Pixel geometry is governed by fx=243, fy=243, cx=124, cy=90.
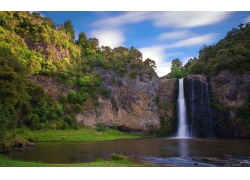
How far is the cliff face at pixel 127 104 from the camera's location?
80.1 ft

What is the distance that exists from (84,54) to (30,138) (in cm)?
1613

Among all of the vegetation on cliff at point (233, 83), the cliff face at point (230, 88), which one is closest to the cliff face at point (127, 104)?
the vegetation on cliff at point (233, 83)

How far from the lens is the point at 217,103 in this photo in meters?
23.7

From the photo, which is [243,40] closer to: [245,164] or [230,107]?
[230,107]

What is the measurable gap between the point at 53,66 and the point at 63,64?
4.53 ft

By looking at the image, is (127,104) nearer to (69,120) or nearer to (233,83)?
(69,120)

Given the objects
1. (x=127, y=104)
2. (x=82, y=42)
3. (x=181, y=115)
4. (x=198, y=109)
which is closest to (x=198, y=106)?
(x=198, y=109)

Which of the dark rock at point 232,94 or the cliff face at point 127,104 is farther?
the cliff face at point 127,104

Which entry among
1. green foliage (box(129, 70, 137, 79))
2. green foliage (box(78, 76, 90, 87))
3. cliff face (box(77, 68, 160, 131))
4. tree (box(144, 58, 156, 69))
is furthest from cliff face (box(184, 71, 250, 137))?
green foliage (box(78, 76, 90, 87))

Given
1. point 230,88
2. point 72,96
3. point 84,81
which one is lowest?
point 72,96

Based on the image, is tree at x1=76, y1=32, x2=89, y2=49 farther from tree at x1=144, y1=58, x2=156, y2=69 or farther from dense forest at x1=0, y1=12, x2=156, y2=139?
tree at x1=144, y1=58, x2=156, y2=69

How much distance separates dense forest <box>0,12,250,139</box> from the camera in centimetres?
2144

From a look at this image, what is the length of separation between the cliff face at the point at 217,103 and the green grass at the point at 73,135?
6.30 meters

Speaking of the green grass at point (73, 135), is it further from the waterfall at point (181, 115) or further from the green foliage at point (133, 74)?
the green foliage at point (133, 74)
